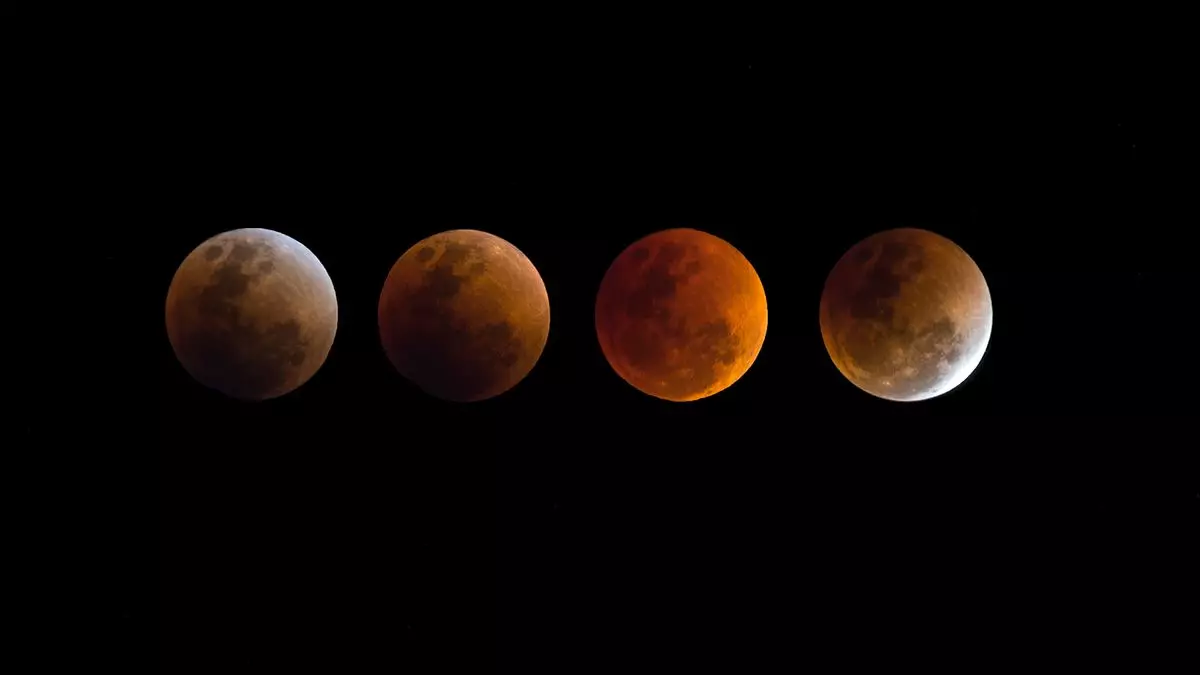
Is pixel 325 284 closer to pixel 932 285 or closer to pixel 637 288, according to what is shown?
pixel 637 288

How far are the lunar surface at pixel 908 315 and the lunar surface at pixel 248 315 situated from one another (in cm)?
246

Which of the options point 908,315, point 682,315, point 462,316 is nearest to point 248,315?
point 462,316

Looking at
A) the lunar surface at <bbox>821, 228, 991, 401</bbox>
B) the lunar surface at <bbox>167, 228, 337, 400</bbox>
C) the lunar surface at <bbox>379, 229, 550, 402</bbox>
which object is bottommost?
the lunar surface at <bbox>167, 228, 337, 400</bbox>

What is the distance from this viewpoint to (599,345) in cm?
418

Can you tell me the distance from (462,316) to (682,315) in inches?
38.4

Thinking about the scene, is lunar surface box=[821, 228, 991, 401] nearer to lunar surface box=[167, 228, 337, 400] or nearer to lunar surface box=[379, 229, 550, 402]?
lunar surface box=[379, 229, 550, 402]

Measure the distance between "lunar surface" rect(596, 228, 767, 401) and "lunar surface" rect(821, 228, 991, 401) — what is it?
0.41 meters

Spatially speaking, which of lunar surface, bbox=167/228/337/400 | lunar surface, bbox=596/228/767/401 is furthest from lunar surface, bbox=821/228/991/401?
lunar surface, bbox=167/228/337/400

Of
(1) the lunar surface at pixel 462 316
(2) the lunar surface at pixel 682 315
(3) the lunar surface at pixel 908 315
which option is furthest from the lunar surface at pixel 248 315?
(3) the lunar surface at pixel 908 315

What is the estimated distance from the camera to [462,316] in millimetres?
3885

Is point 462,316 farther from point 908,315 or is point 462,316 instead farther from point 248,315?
point 908,315

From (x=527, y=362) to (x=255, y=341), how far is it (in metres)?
1.23

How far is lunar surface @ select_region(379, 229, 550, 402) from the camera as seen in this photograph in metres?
3.90

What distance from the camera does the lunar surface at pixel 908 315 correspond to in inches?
151
